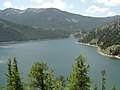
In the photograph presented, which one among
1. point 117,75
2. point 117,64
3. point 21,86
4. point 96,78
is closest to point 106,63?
point 117,64

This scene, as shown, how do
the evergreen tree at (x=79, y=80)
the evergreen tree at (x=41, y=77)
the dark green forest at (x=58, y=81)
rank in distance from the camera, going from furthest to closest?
the evergreen tree at (x=41, y=77) < the dark green forest at (x=58, y=81) < the evergreen tree at (x=79, y=80)

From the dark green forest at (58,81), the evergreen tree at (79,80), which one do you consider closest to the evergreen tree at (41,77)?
the dark green forest at (58,81)

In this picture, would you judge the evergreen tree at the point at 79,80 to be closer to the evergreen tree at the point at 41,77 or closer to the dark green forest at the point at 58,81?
the dark green forest at the point at 58,81

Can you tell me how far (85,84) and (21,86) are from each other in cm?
1009

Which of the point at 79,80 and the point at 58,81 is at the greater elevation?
the point at 79,80

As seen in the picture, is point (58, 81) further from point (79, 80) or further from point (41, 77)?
point (79, 80)

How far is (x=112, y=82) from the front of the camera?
124 m

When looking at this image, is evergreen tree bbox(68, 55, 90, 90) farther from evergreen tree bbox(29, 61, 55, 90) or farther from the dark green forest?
evergreen tree bbox(29, 61, 55, 90)

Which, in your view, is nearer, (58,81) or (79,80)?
(79,80)

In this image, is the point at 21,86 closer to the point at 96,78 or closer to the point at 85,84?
the point at 85,84

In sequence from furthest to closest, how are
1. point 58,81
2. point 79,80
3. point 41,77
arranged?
point 58,81 < point 41,77 < point 79,80

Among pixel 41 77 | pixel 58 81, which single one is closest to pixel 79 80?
pixel 58 81

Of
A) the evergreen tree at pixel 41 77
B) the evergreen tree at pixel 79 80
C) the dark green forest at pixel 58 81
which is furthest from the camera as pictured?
the evergreen tree at pixel 41 77

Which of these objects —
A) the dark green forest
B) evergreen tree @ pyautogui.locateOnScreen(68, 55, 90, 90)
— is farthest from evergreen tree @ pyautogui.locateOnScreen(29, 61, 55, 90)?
evergreen tree @ pyautogui.locateOnScreen(68, 55, 90, 90)
